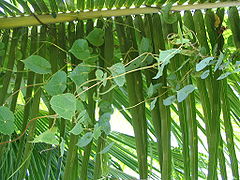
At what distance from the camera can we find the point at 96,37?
3.17 ft

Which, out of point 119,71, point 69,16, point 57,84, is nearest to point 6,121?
point 57,84

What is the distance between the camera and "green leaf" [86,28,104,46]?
0.95 meters

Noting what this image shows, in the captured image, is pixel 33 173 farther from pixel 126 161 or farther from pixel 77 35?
pixel 77 35

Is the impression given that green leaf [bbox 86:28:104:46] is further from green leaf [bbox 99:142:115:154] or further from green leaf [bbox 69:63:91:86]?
green leaf [bbox 99:142:115:154]

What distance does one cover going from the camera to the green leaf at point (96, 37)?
0.95 metres

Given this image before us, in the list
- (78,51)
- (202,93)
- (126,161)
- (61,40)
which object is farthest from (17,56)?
(126,161)

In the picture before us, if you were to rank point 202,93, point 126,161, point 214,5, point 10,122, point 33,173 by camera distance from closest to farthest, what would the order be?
point 10,122, point 202,93, point 214,5, point 33,173, point 126,161

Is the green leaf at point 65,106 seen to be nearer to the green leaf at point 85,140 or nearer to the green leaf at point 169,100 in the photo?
the green leaf at point 85,140

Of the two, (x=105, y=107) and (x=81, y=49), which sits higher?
(x=81, y=49)

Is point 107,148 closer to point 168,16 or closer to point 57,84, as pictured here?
point 57,84

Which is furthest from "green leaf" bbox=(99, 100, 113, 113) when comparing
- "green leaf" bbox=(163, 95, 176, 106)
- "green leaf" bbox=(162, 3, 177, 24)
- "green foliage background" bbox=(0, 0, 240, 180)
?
"green leaf" bbox=(162, 3, 177, 24)

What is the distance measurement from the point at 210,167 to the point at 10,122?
368 mm

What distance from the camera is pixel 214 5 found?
3.44 ft

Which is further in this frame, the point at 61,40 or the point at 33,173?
the point at 33,173
